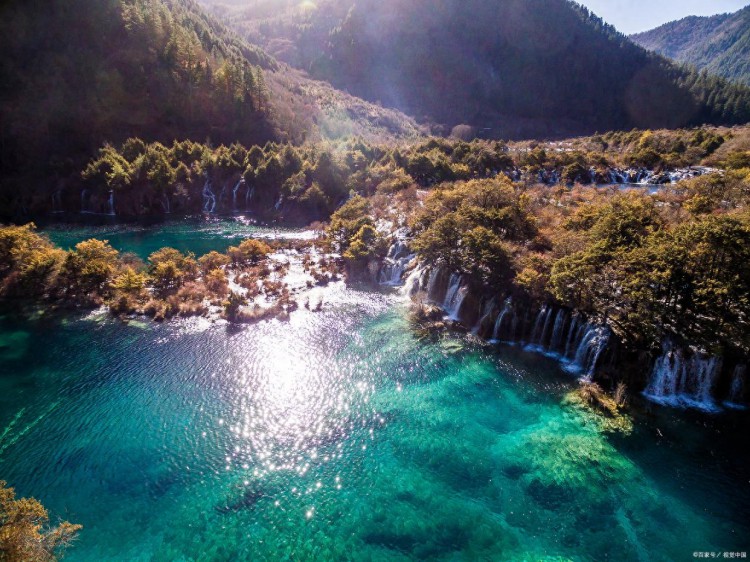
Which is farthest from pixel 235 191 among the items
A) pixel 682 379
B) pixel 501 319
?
pixel 682 379

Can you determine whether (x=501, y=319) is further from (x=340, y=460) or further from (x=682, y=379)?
(x=340, y=460)

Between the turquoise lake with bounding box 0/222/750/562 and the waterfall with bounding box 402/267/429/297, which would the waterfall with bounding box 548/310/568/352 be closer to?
the turquoise lake with bounding box 0/222/750/562

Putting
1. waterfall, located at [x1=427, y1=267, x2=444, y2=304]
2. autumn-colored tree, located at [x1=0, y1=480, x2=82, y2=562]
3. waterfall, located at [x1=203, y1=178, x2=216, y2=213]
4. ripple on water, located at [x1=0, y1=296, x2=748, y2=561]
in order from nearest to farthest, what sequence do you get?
autumn-colored tree, located at [x1=0, y1=480, x2=82, y2=562], ripple on water, located at [x1=0, y1=296, x2=748, y2=561], waterfall, located at [x1=427, y1=267, x2=444, y2=304], waterfall, located at [x1=203, y1=178, x2=216, y2=213]

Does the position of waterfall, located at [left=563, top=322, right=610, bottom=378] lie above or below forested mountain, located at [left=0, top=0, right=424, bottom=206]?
below

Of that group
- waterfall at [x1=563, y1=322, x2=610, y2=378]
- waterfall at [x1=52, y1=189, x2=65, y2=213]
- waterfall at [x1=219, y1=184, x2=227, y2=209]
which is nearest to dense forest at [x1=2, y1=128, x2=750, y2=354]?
waterfall at [x1=219, y1=184, x2=227, y2=209]

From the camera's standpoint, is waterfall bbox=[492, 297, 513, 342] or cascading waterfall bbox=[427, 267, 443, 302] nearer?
waterfall bbox=[492, 297, 513, 342]

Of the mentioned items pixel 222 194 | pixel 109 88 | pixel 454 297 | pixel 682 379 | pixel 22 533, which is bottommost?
pixel 22 533

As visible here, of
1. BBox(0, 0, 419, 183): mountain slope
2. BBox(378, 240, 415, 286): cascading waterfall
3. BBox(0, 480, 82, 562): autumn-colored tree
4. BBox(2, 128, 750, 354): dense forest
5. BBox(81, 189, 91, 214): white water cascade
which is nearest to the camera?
BBox(0, 480, 82, 562): autumn-colored tree

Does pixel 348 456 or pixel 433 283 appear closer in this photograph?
pixel 348 456
